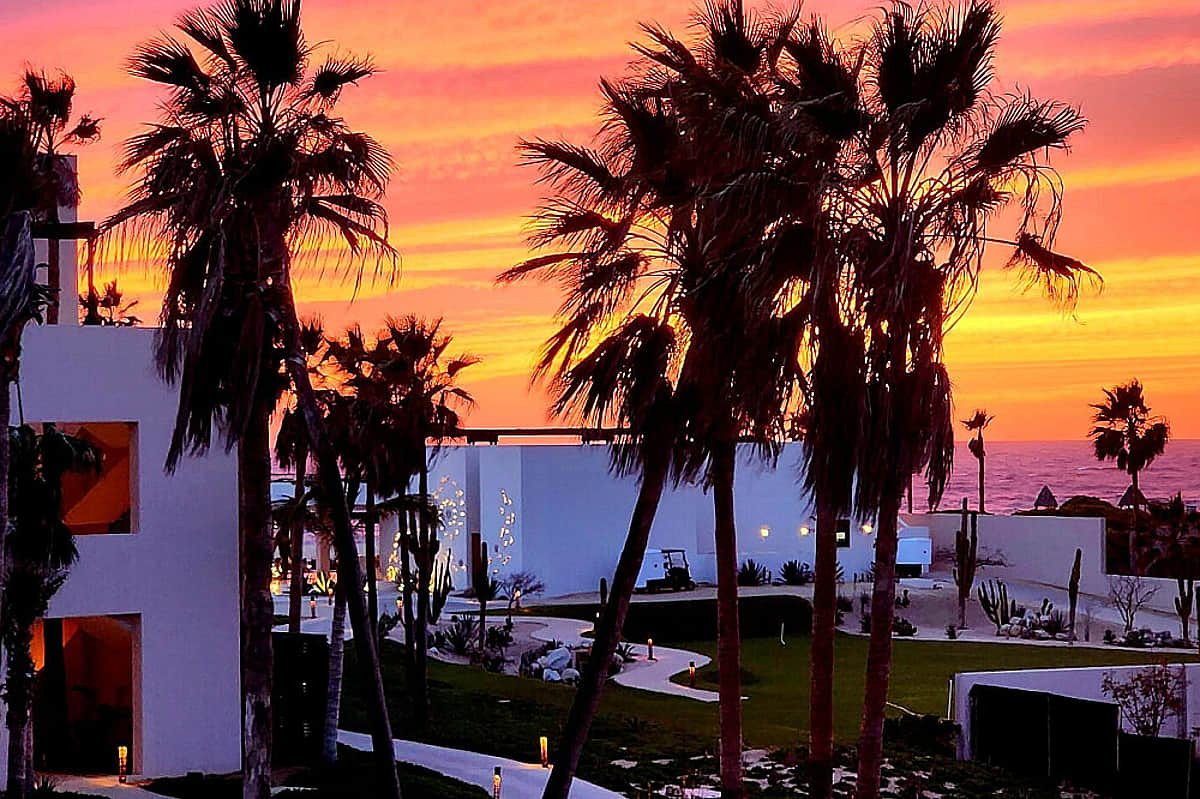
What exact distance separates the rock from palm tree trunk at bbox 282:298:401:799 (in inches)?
724

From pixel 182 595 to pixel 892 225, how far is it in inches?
465

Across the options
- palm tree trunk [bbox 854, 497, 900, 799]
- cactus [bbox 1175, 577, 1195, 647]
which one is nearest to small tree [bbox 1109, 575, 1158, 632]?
cactus [bbox 1175, 577, 1195, 647]

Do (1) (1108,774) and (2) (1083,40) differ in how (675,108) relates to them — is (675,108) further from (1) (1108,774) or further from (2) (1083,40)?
(1) (1108,774)

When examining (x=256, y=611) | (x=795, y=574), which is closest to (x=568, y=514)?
(x=795, y=574)

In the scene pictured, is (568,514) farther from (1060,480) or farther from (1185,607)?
(1060,480)

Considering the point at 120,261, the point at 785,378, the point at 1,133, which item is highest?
the point at 1,133

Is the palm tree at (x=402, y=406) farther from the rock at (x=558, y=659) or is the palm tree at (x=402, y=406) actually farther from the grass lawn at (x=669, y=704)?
the rock at (x=558, y=659)

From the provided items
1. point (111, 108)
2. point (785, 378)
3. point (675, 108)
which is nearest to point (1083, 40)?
point (675, 108)

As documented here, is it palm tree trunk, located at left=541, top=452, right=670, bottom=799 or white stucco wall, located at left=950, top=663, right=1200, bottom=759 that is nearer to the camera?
palm tree trunk, located at left=541, top=452, right=670, bottom=799

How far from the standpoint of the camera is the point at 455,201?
28.0 metres

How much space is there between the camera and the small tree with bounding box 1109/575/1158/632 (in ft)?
143

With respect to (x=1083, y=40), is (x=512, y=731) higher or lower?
lower

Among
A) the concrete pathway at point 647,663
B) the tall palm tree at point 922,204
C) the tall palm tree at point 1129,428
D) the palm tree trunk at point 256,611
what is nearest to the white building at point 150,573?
the palm tree trunk at point 256,611

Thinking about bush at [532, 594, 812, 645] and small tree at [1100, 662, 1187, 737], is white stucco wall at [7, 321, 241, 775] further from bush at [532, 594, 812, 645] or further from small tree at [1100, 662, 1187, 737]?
bush at [532, 594, 812, 645]
